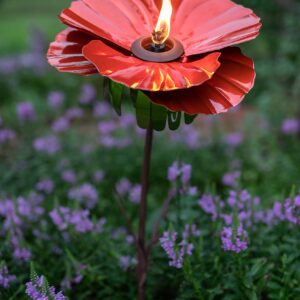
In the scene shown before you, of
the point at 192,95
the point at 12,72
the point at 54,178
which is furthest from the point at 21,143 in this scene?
the point at 12,72

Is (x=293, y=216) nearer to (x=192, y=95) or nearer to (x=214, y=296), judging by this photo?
(x=214, y=296)

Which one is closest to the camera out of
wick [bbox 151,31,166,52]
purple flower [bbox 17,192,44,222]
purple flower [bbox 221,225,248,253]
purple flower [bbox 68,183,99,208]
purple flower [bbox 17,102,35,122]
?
wick [bbox 151,31,166,52]

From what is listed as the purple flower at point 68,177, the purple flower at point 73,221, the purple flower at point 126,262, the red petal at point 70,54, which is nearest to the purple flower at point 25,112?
the purple flower at point 68,177

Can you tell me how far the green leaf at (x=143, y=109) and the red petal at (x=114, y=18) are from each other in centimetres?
10

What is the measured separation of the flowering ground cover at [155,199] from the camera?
112cm

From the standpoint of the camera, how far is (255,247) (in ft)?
4.01

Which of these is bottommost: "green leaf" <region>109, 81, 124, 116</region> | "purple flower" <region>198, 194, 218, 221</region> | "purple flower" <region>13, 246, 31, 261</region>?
"purple flower" <region>13, 246, 31, 261</region>

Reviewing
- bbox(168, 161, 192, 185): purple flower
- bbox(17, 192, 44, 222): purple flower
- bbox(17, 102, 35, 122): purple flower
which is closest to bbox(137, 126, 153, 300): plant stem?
bbox(168, 161, 192, 185): purple flower

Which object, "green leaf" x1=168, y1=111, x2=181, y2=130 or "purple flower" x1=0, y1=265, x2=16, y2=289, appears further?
"purple flower" x1=0, y1=265, x2=16, y2=289

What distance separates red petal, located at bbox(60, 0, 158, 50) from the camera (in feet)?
2.89

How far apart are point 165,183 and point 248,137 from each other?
62 cm

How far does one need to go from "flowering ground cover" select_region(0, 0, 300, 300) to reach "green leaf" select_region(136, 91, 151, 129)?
10 centimetres

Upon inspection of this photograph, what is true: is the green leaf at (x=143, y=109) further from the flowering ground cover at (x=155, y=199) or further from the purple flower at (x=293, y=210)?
the purple flower at (x=293, y=210)

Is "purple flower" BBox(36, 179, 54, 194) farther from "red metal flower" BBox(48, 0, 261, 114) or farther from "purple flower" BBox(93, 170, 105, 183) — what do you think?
"red metal flower" BBox(48, 0, 261, 114)
